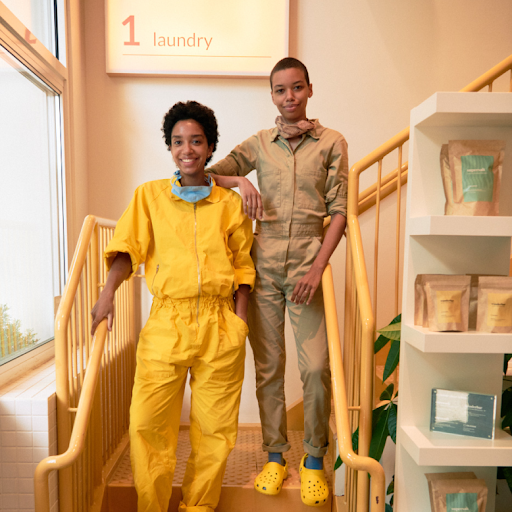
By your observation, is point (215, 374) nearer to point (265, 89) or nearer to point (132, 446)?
point (132, 446)

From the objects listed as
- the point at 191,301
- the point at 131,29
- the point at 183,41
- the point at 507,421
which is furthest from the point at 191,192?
the point at 131,29

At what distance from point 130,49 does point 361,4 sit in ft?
4.39

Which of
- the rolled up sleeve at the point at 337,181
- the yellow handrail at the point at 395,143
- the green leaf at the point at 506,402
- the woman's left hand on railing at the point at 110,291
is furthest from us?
the rolled up sleeve at the point at 337,181

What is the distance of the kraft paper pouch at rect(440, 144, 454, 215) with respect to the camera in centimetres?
122

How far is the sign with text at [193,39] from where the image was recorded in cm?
254

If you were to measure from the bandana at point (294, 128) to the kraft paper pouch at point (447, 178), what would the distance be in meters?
0.62

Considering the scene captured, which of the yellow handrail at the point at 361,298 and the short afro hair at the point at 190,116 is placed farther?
the short afro hair at the point at 190,116

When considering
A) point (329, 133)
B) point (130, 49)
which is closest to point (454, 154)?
point (329, 133)

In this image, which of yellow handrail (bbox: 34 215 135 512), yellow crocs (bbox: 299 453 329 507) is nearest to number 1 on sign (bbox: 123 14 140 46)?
yellow handrail (bbox: 34 215 135 512)

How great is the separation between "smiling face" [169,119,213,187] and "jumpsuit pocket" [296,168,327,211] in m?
0.37

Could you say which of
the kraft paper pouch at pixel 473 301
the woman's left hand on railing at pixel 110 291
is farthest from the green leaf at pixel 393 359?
the woman's left hand on railing at pixel 110 291

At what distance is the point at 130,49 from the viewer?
254 centimetres

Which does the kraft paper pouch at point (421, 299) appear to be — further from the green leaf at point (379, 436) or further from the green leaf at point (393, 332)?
the green leaf at point (379, 436)

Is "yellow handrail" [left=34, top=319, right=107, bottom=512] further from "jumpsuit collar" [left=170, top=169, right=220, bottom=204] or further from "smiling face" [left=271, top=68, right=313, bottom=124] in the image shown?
"smiling face" [left=271, top=68, right=313, bottom=124]
